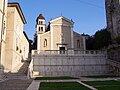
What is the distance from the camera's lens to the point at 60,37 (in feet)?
137

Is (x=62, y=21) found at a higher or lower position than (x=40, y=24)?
lower

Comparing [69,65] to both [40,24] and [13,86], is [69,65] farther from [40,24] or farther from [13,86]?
[40,24]

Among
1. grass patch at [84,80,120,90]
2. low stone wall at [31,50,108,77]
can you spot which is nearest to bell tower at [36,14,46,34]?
low stone wall at [31,50,108,77]

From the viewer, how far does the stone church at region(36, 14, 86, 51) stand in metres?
41.2

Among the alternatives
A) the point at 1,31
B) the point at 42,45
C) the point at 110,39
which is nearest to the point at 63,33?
the point at 42,45

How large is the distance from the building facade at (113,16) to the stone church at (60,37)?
21.7ft

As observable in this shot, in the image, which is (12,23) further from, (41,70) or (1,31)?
(41,70)

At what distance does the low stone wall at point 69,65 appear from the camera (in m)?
30.4

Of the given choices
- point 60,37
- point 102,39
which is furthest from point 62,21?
point 102,39

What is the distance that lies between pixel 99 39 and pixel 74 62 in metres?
11.8

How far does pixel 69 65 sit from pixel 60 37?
11954 millimetres

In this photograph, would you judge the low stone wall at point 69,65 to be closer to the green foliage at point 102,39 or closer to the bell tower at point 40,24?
the green foliage at point 102,39

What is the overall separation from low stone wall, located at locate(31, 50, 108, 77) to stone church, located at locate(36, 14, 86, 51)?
9940mm

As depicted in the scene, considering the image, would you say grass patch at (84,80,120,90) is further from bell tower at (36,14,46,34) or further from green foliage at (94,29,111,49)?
bell tower at (36,14,46,34)
